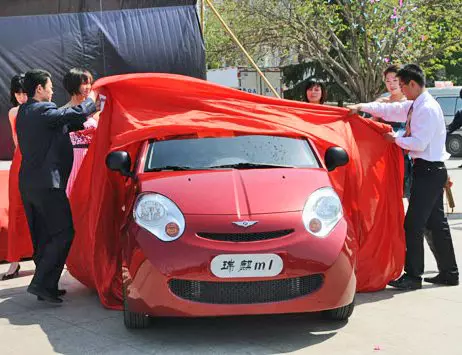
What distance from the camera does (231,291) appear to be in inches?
197

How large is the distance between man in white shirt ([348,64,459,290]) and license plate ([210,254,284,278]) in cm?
204

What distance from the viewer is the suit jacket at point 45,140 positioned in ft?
20.1

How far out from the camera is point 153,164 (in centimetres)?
582

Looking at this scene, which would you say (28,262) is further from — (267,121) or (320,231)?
(320,231)

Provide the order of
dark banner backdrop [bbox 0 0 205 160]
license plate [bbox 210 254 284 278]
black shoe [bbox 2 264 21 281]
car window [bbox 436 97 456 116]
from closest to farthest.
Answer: license plate [bbox 210 254 284 278] < black shoe [bbox 2 264 21 281] < dark banner backdrop [bbox 0 0 205 160] < car window [bbox 436 97 456 116]

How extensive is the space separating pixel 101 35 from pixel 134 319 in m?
11.4

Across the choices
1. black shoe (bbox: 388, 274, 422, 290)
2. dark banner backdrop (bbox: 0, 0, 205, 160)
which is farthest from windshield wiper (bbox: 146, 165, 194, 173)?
dark banner backdrop (bbox: 0, 0, 205, 160)

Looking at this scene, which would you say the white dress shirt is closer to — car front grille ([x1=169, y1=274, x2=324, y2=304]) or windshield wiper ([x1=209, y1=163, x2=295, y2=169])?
windshield wiper ([x1=209, y1=163, x2=295, y2=169])

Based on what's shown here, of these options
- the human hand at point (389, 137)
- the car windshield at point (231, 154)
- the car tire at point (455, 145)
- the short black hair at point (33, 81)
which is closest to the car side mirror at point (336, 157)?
the car windshield at point (231, 154)

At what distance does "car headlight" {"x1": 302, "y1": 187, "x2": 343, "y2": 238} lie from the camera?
5184 mm

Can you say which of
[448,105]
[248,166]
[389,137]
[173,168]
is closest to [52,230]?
[173,168]

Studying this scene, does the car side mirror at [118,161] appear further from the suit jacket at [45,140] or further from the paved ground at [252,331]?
the paved ground at [252,331]

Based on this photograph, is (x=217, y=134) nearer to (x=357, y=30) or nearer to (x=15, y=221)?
(x=15, y=221)

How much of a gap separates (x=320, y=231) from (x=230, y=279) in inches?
27.5
